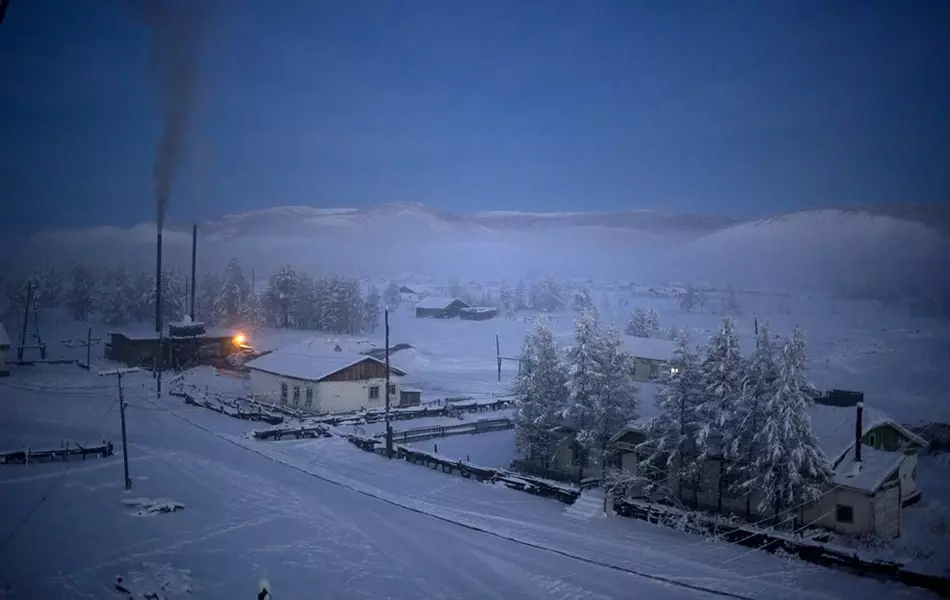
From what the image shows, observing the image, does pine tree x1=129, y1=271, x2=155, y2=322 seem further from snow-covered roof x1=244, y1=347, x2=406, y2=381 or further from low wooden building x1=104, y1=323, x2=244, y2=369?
snow-covered roof x1=244, y1=347, x2=406, y2=381

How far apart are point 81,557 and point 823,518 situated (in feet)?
89.1

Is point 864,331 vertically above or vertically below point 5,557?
above

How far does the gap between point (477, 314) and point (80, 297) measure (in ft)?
226

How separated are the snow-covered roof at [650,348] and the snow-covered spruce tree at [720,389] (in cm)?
3261

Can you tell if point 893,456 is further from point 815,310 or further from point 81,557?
point 815,310

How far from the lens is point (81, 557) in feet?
63.5

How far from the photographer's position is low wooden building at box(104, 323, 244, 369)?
205 ft

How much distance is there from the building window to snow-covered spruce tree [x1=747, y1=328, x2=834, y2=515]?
1.04 m

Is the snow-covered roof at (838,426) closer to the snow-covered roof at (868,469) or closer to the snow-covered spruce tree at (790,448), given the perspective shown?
the snow-covered roof at (868,469)

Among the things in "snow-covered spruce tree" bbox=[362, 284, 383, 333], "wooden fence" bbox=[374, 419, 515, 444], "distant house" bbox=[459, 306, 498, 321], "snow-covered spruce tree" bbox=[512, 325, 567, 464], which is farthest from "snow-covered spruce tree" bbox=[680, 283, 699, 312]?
"snow-covered spruce tree" bbox=[512, 325, 567, 464]

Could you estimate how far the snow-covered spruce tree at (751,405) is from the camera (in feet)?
84.1

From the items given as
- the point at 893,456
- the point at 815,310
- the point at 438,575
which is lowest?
the point at 438,575

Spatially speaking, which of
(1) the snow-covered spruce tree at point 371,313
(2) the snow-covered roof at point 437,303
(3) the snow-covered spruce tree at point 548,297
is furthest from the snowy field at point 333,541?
(3) the snow-covered spruce tree at point 548,297

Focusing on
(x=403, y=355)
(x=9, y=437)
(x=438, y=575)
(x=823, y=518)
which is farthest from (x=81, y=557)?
(x=403, y=355)
